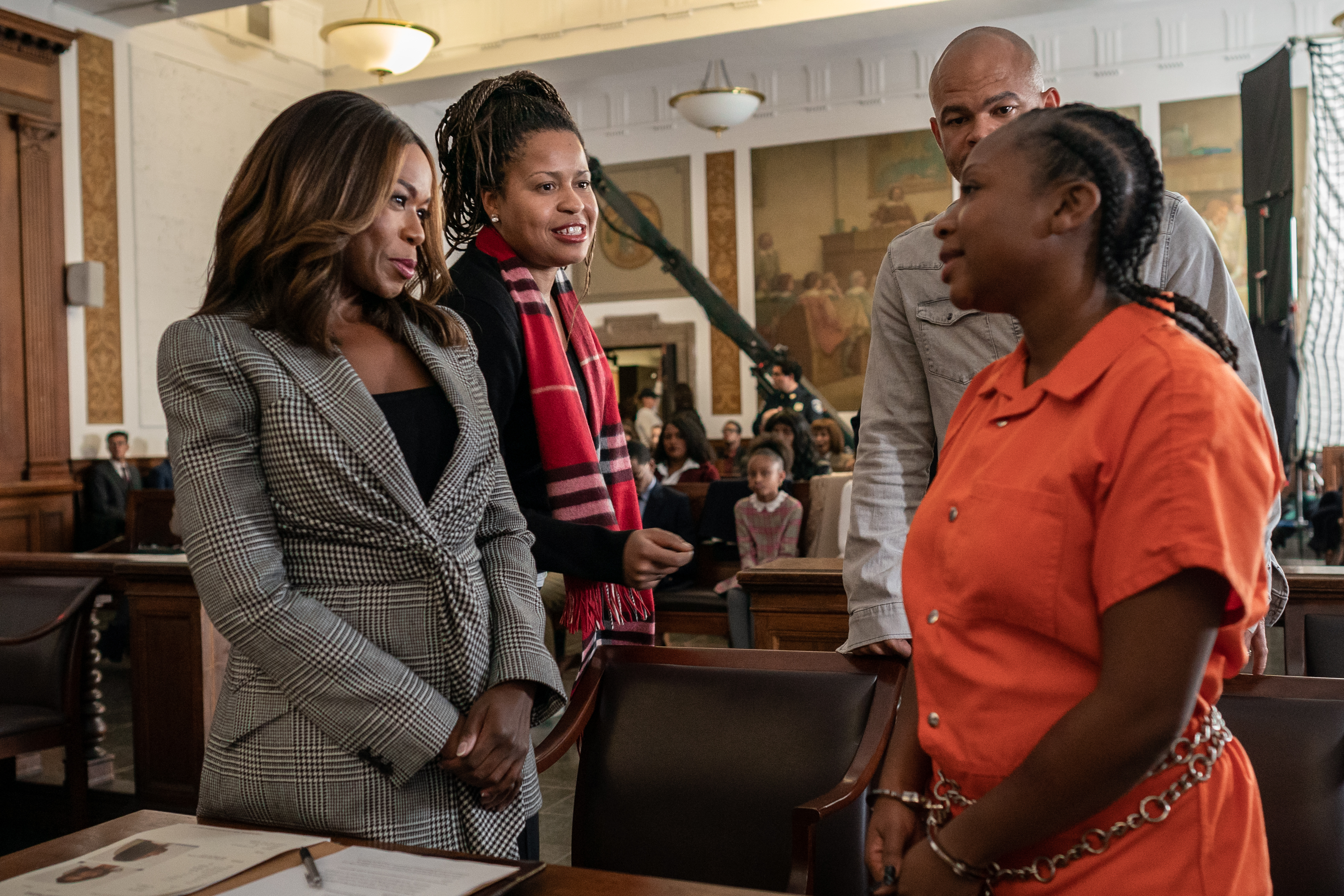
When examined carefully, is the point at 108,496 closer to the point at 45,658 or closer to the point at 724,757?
the point at 45,658

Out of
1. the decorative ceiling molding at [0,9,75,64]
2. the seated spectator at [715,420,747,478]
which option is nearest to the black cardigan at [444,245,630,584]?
the decorative ceiling molding at [0,9,75,64]

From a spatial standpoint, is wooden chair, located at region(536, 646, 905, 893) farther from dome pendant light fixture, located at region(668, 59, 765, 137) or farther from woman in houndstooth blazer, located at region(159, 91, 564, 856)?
dome pendant light fixture, located at region(668, 59, 765, 137)

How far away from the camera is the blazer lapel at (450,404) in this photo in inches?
53.3

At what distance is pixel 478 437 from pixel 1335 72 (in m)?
13.0

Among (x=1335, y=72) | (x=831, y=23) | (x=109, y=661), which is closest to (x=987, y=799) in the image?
(x=109, y=661)

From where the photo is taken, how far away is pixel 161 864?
3.59 feet

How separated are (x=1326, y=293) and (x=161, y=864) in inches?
534

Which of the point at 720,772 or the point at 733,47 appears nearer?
the point at 720,772

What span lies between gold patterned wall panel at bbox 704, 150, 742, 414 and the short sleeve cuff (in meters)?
12.7

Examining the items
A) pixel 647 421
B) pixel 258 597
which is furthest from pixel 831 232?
pixel 258 597

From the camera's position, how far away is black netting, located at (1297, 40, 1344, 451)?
11961 mm

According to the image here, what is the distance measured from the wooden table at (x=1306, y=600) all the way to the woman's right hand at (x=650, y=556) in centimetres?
158

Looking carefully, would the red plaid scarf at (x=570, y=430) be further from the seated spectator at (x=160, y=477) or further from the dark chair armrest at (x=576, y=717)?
the seated spectator at (x=160, y=477)

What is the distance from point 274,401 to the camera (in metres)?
1.28
